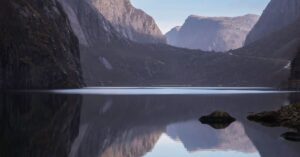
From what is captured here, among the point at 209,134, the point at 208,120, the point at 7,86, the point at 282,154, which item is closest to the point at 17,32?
the point at 7,86

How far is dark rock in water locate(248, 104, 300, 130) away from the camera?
171 ft

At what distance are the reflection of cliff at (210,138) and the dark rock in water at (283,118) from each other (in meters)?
4.89

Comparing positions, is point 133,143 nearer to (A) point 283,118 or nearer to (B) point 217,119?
(B) point 217,119

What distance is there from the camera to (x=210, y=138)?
139ft

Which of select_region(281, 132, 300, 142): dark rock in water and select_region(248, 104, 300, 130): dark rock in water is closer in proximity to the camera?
select_region(281, 132, 300, 142): dark rock in water

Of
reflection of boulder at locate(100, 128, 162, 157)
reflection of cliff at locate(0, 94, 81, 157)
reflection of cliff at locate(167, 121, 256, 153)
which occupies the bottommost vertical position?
reflection of cliff at locate(167, 121, 256, 153)

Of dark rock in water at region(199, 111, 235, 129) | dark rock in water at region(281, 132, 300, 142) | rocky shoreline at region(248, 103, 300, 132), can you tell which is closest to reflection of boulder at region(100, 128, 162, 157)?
dark rock in water at region(281, 132, 300, 142)

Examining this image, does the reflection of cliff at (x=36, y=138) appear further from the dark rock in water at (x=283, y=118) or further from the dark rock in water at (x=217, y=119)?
the dark rock in water at (x=283, y=118)

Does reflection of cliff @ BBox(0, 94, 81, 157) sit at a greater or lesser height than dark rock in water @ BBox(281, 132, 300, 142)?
greater

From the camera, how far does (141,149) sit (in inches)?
1375

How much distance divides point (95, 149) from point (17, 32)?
177 m

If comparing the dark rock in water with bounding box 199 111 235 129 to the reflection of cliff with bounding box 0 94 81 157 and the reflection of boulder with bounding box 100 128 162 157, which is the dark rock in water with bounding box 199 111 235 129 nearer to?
the reflection of boulder with bounding box 100 128 162 157

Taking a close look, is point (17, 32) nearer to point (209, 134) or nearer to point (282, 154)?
point (209, 134)

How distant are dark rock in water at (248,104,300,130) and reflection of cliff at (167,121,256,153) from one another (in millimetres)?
4887
